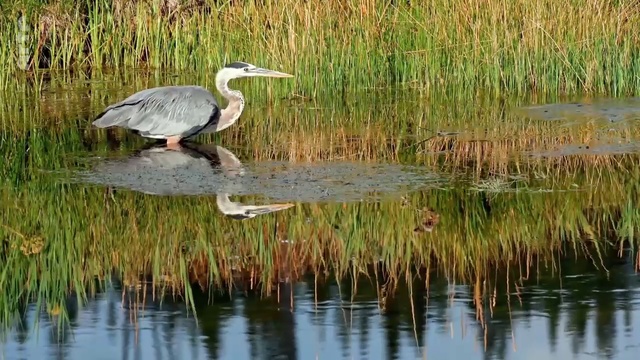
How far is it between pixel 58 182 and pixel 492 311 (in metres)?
3.58

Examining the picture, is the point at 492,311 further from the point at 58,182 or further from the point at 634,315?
the point at 58,182

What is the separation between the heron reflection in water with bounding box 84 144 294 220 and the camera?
7051mm

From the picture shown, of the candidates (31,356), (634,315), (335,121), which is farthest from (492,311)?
(335,121)

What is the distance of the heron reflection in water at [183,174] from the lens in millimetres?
7051

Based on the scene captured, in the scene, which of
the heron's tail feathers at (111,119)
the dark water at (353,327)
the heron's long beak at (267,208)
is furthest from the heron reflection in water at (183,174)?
the dark water at (353,327)

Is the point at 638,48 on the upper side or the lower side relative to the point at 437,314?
upper

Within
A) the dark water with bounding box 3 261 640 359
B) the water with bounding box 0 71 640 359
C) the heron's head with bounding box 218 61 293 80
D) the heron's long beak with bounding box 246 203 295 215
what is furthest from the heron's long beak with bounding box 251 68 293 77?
the dark water with bounding box 3 261 640 359

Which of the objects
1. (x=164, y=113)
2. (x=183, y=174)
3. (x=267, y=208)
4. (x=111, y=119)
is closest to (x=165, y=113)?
(x=164, y=113)

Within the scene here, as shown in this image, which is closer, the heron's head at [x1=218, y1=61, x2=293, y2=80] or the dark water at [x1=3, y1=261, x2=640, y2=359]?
the dark water at [x1=3, y1=261, x2=640, y2=359]

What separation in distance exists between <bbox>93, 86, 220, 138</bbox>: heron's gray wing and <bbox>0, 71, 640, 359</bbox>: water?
178 millimetres

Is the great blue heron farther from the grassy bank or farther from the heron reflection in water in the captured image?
the grassy bank

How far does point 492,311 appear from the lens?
5020 mm

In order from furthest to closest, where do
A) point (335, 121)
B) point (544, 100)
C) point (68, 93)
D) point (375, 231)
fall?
point (68, 93) < point (544, 100) < point (335, 121) < point (375, 231)

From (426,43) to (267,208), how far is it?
189 inches
